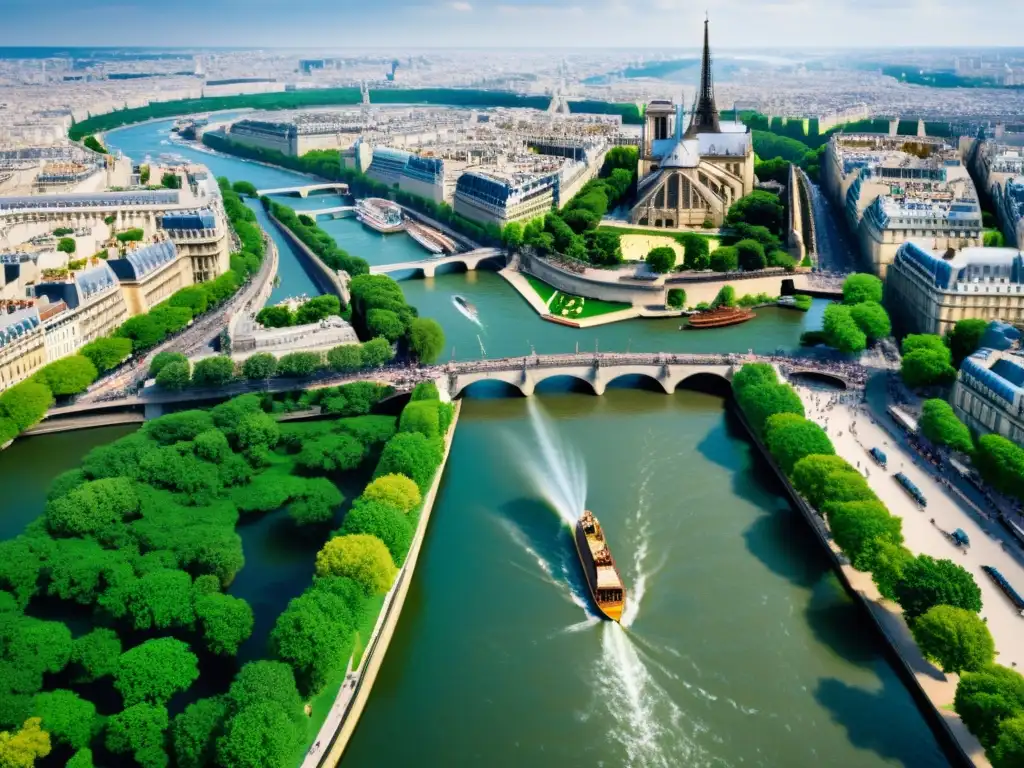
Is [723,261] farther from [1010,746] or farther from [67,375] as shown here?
[1010,746]

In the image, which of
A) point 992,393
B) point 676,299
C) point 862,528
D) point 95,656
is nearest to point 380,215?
point 676,299

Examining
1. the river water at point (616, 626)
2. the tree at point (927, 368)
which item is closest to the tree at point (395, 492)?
the river water at point (616, 626)

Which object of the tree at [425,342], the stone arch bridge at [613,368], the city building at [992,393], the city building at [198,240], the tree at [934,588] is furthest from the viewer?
the city building at [198,240]

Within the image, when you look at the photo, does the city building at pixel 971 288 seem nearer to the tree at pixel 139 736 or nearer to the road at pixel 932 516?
the road at pixel 932 516

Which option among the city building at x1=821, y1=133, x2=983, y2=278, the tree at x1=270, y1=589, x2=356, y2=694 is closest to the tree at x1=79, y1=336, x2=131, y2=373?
the tree at x1=270, y1=589, x2=356, y2=694

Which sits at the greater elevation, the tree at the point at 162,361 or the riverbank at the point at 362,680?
the tree at the point at 162,361

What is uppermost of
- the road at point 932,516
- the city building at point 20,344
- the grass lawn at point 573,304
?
the city building at point 20,344

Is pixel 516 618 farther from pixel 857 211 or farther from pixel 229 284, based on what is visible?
pixel 857 211
